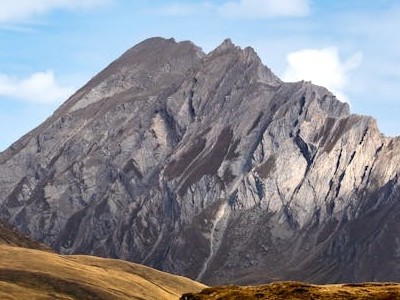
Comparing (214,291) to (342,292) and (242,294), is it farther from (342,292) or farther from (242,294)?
(342,292)

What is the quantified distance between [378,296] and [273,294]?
17449 mm

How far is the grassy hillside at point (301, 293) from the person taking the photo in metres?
132

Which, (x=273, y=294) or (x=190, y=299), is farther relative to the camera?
(x=190, y=299)

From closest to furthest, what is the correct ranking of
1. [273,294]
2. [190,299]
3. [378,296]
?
[378,296]
[273,294]
[190,299]

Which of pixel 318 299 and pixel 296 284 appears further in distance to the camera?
pixel 296 284

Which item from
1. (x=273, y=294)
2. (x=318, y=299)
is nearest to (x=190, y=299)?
(x=273, y=294)

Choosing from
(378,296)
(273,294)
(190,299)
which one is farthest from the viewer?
(190,299)

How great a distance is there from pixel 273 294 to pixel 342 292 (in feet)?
35.8

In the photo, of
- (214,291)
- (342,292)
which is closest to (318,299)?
(342,292)

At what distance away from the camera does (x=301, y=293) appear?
138m

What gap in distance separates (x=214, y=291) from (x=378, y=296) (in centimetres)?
3136

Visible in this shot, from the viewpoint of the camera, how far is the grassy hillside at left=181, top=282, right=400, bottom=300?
5212 inches

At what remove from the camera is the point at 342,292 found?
137625 millimetres

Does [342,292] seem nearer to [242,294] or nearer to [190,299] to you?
[242,294]
